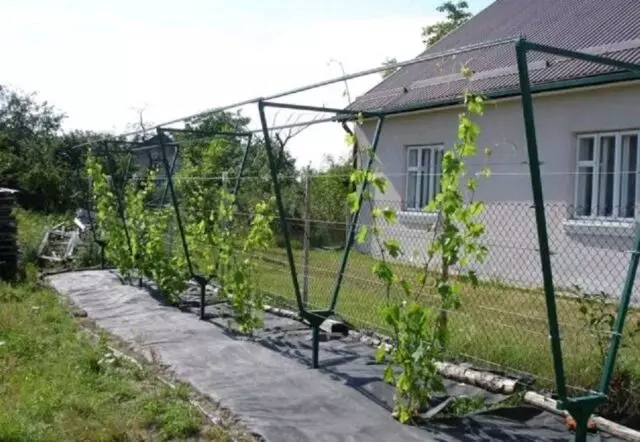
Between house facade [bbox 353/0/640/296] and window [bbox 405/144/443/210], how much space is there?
27mm

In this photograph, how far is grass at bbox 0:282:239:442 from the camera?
14.1 ft

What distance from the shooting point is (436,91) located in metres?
12.5

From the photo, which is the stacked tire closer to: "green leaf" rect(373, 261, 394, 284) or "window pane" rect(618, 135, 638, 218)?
"green leaf" rect(373, 261, 394, 284)

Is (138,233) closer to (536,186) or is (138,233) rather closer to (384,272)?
(384,272)

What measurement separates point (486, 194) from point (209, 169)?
455 cm

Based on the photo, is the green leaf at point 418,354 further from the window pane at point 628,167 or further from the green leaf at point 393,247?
the window pane at point 628,167

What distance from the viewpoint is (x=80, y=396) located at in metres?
4.97

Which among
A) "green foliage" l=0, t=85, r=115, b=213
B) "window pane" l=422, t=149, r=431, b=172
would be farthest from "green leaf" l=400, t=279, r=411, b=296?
"green foliage" l=0, t=85, r=115, b=213

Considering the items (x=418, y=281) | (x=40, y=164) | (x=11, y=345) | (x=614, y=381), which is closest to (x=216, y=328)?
(x=11, y=345)

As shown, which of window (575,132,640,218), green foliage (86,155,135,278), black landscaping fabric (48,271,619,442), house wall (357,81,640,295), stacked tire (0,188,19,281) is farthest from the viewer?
stacked tire (0,188,19,281)

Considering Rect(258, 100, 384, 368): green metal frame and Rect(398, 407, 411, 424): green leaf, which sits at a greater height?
Rect(258, 100, 384, 368): green metal frame

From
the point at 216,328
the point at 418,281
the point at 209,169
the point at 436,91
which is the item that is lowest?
the point at 216,328

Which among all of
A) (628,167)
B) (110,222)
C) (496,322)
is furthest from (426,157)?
(496,322)

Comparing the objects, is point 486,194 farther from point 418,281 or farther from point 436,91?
point 418,281
